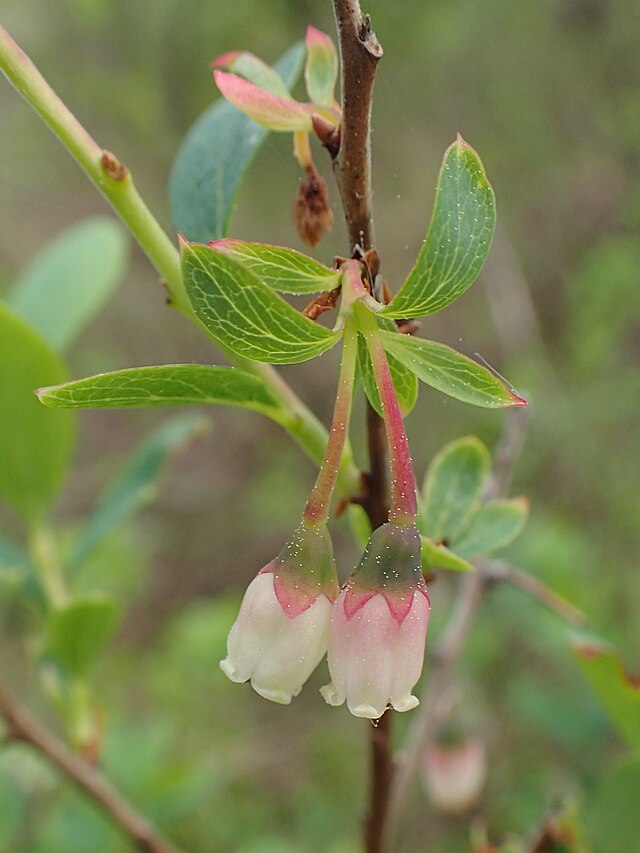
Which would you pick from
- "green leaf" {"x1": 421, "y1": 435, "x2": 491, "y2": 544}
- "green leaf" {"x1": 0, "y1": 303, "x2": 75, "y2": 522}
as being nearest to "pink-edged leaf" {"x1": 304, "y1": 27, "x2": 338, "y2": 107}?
"green leaf" {"x1": 421, "y1": 435, "x2": 491, "y2": 544}

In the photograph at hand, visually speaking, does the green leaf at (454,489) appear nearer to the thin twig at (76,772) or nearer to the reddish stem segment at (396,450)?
the reddish stem segment at (396,450)

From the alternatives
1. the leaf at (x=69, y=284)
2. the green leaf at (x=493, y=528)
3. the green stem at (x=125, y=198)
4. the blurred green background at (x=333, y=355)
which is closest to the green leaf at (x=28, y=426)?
the leaf at (x=69, y=284)

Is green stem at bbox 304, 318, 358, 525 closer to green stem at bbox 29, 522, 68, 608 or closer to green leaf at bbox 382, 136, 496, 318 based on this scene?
green leaf at bbox 382, 136, 496, 318

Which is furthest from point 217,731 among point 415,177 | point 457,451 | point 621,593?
point 415,177

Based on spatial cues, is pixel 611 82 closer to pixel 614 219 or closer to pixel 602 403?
pixel 614 219

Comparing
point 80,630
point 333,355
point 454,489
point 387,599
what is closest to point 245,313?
point 387,599

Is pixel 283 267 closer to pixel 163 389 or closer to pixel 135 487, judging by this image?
pixel 163 389

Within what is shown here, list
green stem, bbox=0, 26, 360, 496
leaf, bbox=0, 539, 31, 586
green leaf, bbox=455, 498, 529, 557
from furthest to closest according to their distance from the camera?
1. leaf, bbox=0, 539, 31, 586
2. green leaf, bbox=455, 498, 529, 557
3. green stem, bbox=0, 26, 360, 496
